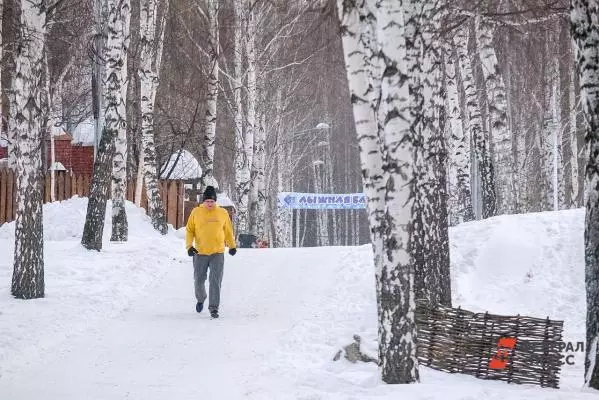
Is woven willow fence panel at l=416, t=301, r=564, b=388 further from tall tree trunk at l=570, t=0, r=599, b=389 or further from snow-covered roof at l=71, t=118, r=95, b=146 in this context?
snow-covered roof at l=71, t=118, r=95, b=146

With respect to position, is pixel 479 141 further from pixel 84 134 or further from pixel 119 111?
pixel 84 134

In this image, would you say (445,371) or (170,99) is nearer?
(445,371)

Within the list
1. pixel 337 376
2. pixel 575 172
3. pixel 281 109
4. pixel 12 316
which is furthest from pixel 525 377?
pixel 281 109

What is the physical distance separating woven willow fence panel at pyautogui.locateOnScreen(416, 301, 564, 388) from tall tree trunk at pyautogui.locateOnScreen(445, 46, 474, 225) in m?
12.1

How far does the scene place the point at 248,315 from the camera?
1291 centimetres

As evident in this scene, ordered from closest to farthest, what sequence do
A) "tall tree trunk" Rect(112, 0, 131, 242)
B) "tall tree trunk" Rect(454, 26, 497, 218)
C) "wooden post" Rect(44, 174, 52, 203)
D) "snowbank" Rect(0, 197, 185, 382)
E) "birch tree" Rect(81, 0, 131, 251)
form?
"snowbank" Rect(0, 197, 185, 382), "birch tree" Rect(81, 0, 131, 251), "tall tree trunk" Rect(112, 0, 131, 242), "tall tree trunk" Rect(454, 26, 497, 218), "wooden post" Rect(44, 174, 52, 203)

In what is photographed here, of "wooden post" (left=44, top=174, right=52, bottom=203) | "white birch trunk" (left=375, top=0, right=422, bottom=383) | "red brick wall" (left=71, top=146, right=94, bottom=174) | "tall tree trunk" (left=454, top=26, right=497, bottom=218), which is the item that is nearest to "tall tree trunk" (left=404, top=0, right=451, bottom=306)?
"white birch trunk" (left=375, top=0, right=422, bottom=383)

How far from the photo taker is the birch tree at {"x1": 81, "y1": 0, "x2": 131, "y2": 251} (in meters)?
17.7

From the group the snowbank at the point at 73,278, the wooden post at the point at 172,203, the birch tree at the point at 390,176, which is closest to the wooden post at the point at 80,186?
the wooden post at the point at 172,203

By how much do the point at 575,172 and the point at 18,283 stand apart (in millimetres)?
22126

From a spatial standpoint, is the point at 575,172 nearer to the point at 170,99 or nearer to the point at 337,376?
the point at 170,99

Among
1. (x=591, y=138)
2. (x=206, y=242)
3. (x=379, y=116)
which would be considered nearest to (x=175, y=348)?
(x=206, y=242)

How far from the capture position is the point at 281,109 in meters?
37.7

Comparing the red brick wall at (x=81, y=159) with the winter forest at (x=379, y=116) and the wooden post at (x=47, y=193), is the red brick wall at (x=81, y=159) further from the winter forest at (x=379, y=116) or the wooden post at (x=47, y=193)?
the wooden post at (x=47, y=193)
